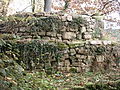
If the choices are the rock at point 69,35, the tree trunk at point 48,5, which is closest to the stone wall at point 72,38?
the rock at point 69,35

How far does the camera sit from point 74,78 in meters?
5.77

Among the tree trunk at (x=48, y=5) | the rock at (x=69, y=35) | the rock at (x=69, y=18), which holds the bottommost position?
the rock at (x=69, y=35)

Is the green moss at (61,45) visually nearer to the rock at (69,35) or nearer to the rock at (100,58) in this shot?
the rock at (69,35)

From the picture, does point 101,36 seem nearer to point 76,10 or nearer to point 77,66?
point 77,66

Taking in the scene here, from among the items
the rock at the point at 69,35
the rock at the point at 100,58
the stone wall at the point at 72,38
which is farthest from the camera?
the rock at the point at 69,35

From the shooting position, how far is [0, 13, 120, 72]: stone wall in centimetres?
653

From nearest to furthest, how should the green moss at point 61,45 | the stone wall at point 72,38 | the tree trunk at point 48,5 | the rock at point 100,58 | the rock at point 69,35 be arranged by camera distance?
1. the green moss at point 61,45
2. the stone wall at point 72,38
3. the rock at point 100,58
4. the rock at point 69,35
5. the tree trunk at point 48,5

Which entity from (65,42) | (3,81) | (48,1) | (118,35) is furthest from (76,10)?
(3,81)

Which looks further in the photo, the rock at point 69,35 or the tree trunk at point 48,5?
the tree trunk at point 48,5

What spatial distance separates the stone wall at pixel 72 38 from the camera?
257 inches

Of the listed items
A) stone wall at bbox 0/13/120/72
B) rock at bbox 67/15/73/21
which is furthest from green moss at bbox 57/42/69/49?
rock at bbox 67/15/73/21

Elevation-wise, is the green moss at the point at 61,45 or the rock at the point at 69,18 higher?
the rock at the point at 69,18

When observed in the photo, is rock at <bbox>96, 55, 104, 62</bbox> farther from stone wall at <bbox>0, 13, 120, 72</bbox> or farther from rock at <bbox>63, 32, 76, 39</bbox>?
rock at <bbox>63, 32, 76, 39</bbox>

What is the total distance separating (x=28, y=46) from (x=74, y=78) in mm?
1607
